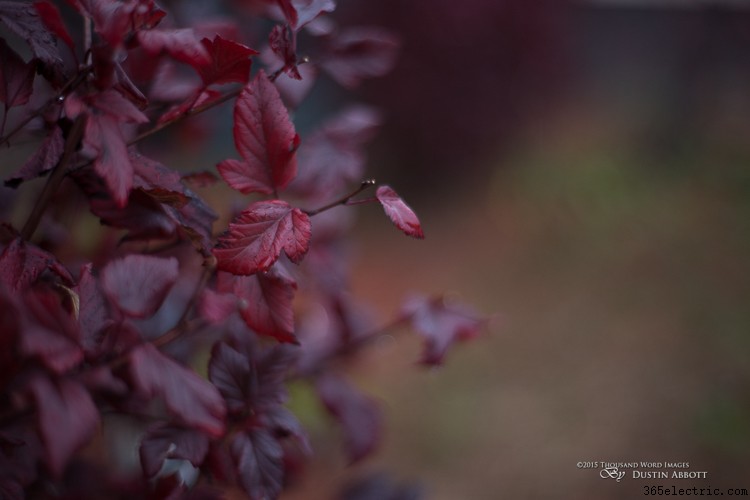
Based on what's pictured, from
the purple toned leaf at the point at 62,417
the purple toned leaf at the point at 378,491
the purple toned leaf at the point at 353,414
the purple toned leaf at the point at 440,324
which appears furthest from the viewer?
the purple toned leaf at the point at 378,491

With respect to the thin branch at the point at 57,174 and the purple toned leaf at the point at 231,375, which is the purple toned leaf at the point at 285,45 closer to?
the thin branch at the point at 57,174

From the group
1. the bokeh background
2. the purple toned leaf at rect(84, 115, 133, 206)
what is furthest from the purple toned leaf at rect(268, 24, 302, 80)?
the bokeh background

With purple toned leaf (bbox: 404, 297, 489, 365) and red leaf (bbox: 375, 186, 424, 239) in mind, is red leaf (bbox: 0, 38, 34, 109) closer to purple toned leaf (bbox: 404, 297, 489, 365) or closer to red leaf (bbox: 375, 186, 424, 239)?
red leaf (bbox: 375, 186, 424, 239)

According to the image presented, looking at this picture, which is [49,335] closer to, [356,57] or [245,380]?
[245,380]

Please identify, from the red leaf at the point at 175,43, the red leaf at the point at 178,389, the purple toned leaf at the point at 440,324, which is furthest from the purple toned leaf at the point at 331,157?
the red leaf at the point at 178,389

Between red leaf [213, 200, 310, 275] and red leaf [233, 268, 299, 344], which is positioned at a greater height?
red leaf [213, 200, 310, 275]

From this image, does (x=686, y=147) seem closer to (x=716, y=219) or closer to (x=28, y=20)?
(x=716, y=219)

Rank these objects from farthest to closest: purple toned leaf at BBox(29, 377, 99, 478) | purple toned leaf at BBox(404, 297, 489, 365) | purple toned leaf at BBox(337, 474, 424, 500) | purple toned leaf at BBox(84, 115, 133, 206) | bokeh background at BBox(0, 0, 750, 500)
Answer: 1. bokeh background at BBox(0, 0, 750, 500)
2. purple toned leaf at BBox(337, 474, 424, 500)
3. purple toned leaf at BBox(404, 297, 489, 365)
4. purple toned leaf at BBox(84, 115, 133, 206)
5. purple toned leaf at BBox(29, 377, 99, 478)

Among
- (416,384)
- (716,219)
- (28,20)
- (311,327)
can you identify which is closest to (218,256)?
(28,20)

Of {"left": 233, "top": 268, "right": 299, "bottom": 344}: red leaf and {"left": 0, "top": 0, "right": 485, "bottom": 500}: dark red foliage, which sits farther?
{"left": 233, "top": 268, "right": 299, "bottom": 344}: red leaf
